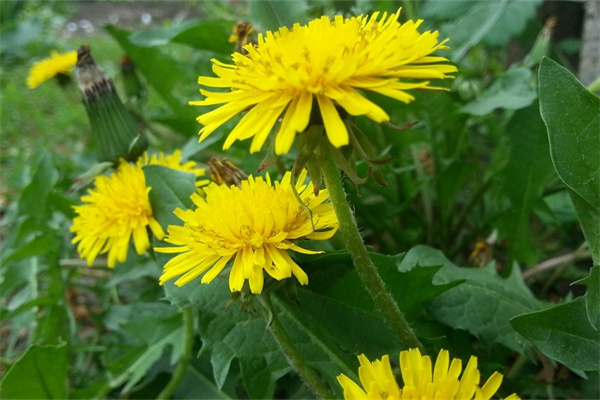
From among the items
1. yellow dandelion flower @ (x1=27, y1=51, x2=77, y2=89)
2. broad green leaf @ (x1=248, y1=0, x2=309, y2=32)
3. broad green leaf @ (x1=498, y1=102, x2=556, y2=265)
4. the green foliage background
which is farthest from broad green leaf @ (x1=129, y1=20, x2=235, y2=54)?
broad green leaf @ (x1=498, y1=102, x2=556, y2=265)

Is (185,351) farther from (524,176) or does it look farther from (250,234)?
(524,176)

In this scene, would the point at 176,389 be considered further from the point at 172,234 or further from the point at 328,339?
the point at 172,234

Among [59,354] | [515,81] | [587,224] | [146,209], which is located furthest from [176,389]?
[515,81]

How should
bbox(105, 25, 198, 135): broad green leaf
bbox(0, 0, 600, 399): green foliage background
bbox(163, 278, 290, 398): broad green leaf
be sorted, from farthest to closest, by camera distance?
bbox(105, 25, 198, 135): broad green leaf
bbox(163, 278, 290, 398): broad green leaf
bbox(0, 0, 600, 399): green foliage background

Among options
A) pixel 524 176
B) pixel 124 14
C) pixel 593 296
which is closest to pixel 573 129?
pixel 593 296

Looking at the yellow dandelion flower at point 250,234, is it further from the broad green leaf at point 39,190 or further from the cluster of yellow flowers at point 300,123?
the broad green leaf at point 39,190

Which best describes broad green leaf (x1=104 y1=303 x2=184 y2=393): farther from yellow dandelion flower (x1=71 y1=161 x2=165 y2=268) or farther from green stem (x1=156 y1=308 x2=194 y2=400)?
yellow dandelion flower (x1=71 y1=161 x2=165 y2=268)

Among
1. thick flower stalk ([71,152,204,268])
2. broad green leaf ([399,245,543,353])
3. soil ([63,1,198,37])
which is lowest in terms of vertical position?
broad green leaf ([399,245,543,353])
